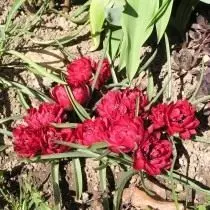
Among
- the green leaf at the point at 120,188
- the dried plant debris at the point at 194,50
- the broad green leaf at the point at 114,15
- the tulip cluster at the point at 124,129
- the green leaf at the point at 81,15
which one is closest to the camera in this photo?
the tulip cluster at the point at 124,129

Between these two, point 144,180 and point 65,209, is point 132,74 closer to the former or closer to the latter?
point 144,180

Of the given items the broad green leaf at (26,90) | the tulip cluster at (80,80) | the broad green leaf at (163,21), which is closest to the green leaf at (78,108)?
the tulip cluster at (80,80)

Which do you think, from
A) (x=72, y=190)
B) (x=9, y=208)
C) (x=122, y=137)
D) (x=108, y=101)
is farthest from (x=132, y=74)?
(x=9, y=208)

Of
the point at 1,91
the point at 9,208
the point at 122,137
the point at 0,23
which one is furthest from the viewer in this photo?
the point at 0,23

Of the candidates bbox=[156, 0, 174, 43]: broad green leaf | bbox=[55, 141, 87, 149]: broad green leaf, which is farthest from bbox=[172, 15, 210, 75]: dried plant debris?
bbox=[55, 141, 87, 149]: broad green leaf

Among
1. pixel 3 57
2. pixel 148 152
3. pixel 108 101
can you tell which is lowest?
pixel 148 152

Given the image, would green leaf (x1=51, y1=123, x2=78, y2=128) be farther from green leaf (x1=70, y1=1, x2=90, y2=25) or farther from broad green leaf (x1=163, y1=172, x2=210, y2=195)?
green leaf (x1=70, y1=1, x2=90, y2=25)

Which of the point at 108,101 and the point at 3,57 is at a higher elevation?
the point at 3,57

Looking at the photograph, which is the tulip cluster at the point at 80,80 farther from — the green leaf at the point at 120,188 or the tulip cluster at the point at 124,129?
the green leaf at the point at 120,188
